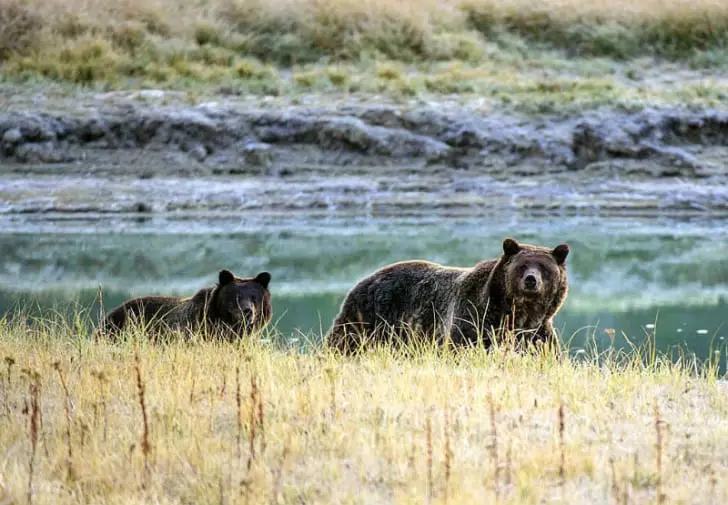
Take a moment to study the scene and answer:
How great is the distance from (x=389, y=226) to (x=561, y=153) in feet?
13.1

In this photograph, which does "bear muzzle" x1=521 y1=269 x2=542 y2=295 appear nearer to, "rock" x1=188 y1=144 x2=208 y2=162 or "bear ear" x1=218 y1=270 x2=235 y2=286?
"bear ear" x1=218 y1=270 x2=235 y2=286

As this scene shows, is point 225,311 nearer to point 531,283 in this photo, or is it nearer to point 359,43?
point 531,283

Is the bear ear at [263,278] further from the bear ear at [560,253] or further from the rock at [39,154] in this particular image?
the rock at [39,154]

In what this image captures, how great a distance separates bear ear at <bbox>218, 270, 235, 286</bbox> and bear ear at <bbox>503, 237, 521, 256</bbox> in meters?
2.07

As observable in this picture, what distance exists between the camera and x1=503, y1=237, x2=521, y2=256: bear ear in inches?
303

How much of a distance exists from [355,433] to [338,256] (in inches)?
425

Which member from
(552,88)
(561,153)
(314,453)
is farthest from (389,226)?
(314,453)

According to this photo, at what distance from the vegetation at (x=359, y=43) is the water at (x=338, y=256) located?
205 inches

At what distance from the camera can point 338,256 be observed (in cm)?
1597

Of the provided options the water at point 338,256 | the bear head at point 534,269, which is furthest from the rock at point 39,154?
the bear head at point 534,269

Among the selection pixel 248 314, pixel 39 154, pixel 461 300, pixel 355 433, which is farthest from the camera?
pixel 39 154

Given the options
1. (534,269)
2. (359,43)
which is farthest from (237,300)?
(359,43)

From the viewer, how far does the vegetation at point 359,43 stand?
2328 centimetres

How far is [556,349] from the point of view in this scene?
8.16 metres
